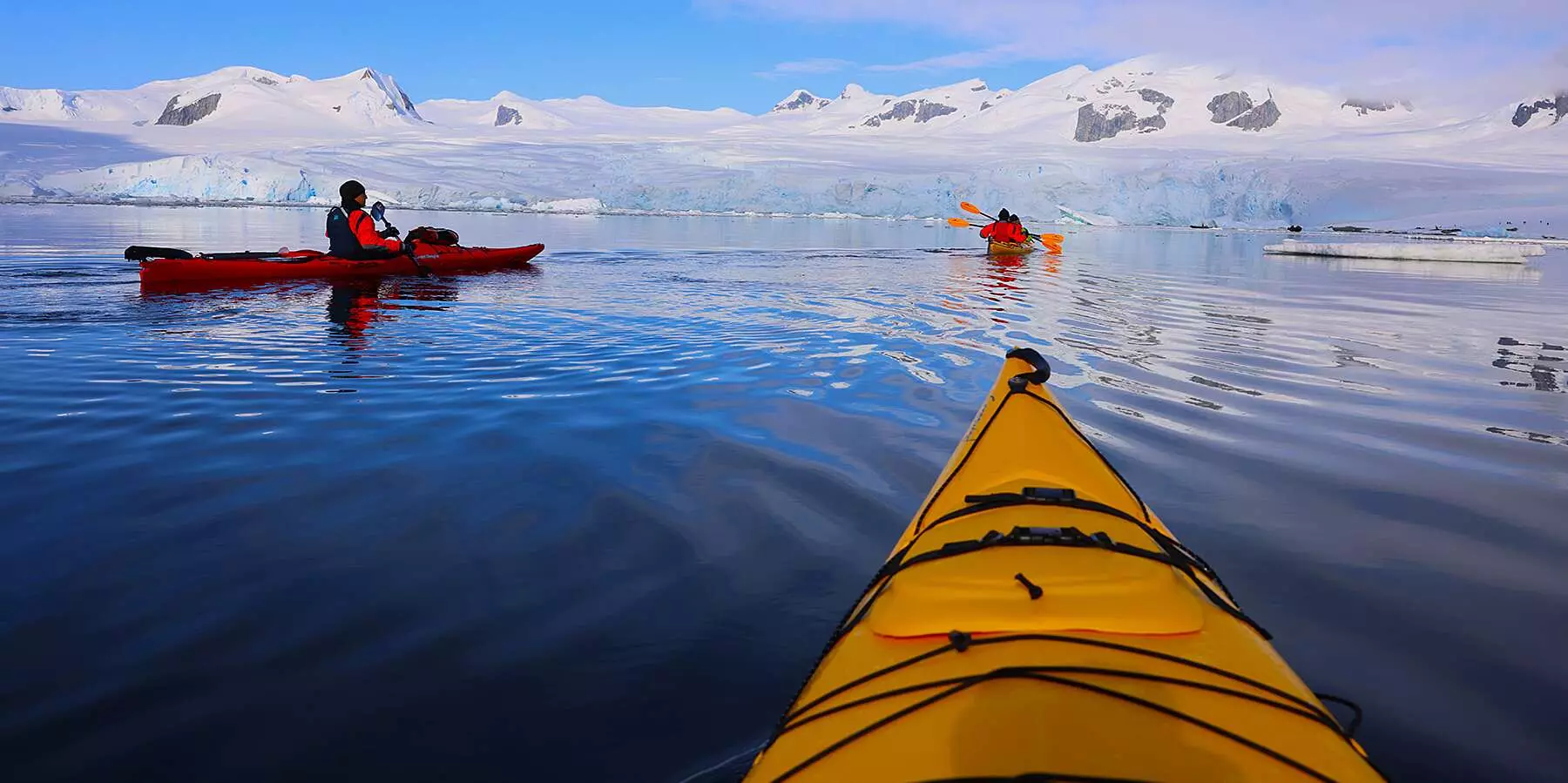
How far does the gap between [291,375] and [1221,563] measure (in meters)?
4.87

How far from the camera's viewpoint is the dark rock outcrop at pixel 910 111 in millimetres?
127750

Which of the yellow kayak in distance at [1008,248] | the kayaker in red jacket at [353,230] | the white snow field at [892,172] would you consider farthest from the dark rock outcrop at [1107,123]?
the kayaker in red jacket at [353,230]

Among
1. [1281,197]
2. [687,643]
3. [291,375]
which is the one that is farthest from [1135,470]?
[1281,197]

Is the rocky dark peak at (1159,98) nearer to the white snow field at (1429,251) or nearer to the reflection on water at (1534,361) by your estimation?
the white snow field at (1429,251)

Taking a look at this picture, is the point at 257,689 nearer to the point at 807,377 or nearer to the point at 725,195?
the point at 807,377

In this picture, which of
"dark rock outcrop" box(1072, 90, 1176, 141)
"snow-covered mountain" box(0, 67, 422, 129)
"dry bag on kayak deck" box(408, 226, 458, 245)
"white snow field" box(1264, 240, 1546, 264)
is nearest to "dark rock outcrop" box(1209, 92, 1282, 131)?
"dark rock outcrop" box(1072, 90, 1176, 141)

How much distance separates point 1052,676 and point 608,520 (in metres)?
1.98

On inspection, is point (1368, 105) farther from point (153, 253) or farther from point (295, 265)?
point (153, 253)

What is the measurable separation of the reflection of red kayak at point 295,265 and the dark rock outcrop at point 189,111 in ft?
326

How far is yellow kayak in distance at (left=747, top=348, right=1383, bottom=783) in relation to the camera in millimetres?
1224

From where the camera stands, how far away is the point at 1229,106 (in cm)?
9294

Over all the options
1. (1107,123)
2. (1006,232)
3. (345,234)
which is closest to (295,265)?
(345,234)

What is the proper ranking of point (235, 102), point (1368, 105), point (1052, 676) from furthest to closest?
point (1368, 105)
point (235, 102)
point (1052, 676)

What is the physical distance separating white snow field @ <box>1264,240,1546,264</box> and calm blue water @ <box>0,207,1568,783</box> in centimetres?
1290
